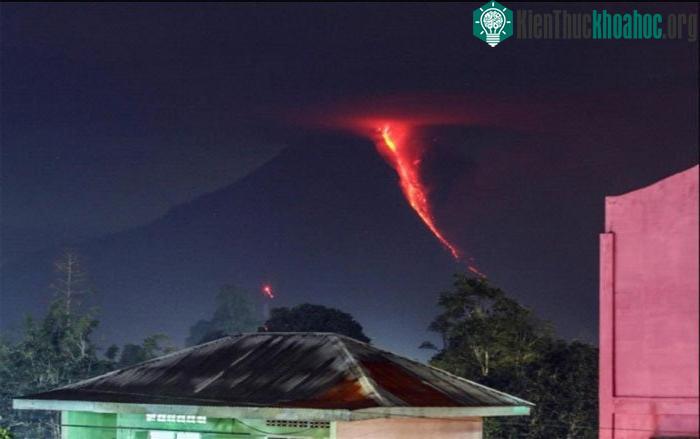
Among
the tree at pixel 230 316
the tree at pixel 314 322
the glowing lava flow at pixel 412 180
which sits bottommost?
the tree at pixel 314 322

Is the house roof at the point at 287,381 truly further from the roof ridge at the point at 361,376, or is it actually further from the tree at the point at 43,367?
the tree at the point at 43,367

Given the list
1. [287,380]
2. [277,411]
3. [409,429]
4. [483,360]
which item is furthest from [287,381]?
[483,360]

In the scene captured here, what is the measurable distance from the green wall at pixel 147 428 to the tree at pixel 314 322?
2871 centimetres

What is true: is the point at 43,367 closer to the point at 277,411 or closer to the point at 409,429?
the point at 409,429

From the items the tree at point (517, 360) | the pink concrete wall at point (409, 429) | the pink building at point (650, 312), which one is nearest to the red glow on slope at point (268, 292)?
the tree at point (517, 360)

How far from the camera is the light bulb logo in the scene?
161 feet

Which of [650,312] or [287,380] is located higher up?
[650,312]

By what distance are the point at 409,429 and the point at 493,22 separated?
29.9 m

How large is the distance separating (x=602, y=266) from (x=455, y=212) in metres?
136

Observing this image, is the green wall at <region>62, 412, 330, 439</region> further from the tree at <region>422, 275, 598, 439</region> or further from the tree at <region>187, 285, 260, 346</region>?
the tree at <region>187, 285, 260, 346</region>

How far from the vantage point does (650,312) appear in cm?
2023

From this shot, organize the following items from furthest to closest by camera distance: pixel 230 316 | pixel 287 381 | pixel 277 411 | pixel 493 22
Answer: pixel 230 316, pixel 493 22, pixel 287 381, pixel 277 411

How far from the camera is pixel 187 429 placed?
2745cm

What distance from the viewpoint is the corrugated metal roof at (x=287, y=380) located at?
2531 centimetres
